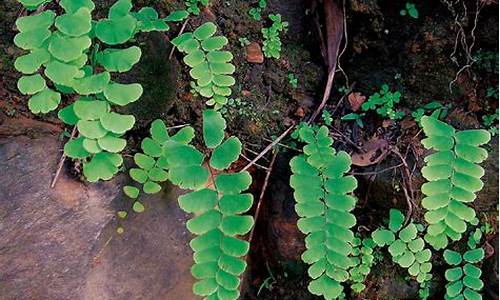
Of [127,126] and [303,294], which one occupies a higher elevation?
[127,126]

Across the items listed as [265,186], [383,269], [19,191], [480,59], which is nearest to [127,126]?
[19,191]

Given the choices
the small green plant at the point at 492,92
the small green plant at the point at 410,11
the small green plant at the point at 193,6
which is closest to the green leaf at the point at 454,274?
the small green plant at the point at 492,92

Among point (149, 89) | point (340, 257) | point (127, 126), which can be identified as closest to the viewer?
point (127, 126)

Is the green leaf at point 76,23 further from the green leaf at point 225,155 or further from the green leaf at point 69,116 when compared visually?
the green leaf at point 225,155

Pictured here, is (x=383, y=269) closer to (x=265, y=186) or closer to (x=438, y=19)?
(x=265, y=186)

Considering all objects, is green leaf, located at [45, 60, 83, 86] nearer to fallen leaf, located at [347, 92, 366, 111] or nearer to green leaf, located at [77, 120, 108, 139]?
green leaf, located at [77, 120, 108, 139]

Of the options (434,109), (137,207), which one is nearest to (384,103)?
(434,109)

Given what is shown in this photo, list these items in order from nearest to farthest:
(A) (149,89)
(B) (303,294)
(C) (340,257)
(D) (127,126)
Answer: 1. (D) (127,126)
2. (C) (340,257)
3. (A) (149,89)
4. (B) (303,294)

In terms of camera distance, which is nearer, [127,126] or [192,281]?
[127,126]

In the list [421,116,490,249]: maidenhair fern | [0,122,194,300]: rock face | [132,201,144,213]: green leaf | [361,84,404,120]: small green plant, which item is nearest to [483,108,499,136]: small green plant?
[361,84,404,120]: small green plant
